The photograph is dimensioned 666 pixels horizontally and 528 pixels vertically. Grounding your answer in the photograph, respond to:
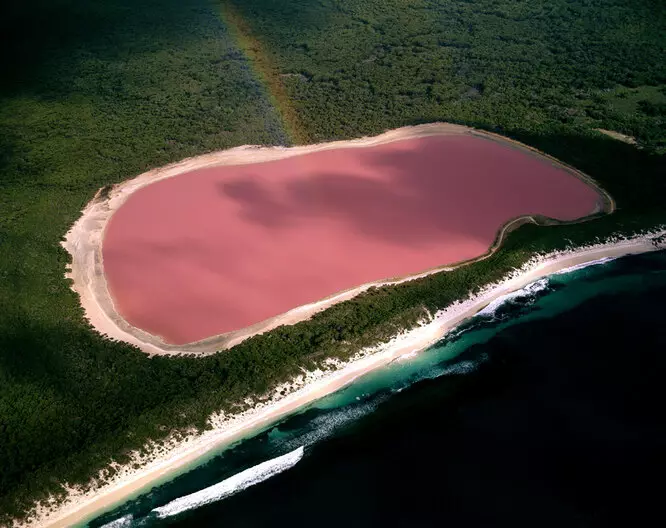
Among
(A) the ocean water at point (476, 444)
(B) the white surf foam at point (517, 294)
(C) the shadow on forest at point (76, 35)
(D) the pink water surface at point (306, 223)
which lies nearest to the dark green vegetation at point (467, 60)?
(D) the pink water surface at point (306, 223)

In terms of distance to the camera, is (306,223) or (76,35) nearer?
(306,223)

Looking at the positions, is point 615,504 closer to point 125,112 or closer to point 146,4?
point 125,112

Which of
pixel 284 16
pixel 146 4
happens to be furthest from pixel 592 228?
pixel 146 4

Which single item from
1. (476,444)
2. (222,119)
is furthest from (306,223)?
(476,444)

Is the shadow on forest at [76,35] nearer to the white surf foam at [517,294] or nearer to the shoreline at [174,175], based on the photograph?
the shoreline at [174,175]

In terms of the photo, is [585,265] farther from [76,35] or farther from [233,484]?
[76,35]

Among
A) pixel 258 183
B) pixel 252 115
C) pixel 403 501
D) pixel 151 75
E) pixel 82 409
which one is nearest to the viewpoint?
pixel 403 501
